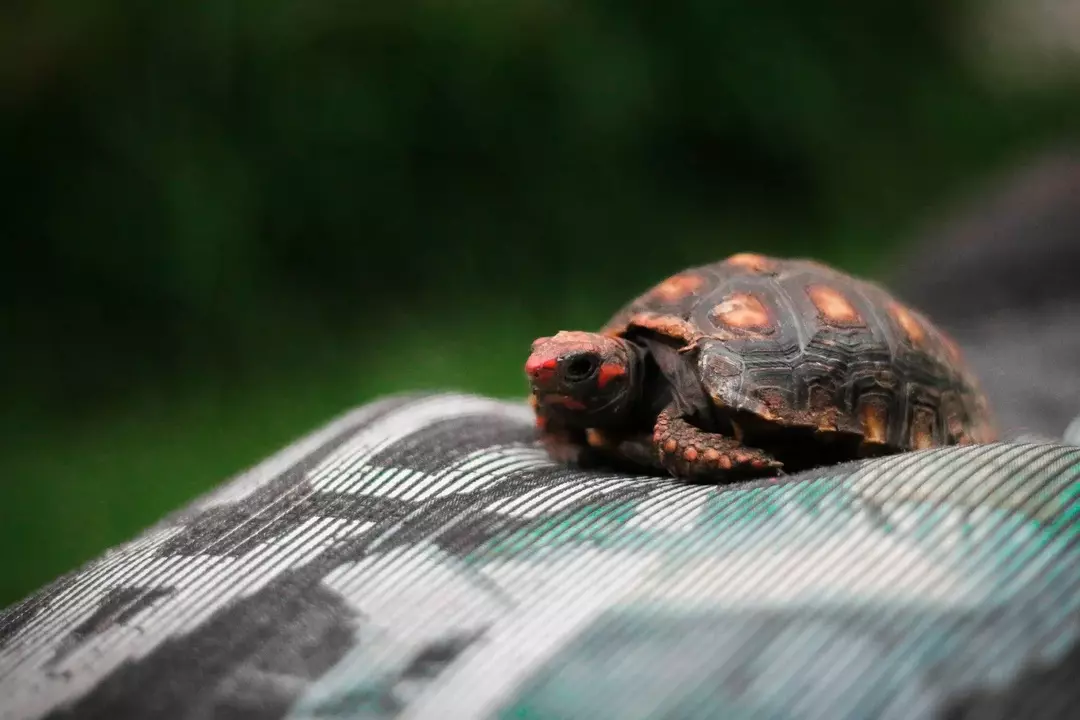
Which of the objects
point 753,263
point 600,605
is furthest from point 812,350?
point 600,605

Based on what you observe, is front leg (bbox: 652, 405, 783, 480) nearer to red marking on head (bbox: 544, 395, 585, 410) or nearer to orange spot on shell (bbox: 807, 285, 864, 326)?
red marking on head (bbox: 544, 395, 585, 410)

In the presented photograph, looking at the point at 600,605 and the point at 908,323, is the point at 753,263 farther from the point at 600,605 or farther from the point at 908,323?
the point at 600,605

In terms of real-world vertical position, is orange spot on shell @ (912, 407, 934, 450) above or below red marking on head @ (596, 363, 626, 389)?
below

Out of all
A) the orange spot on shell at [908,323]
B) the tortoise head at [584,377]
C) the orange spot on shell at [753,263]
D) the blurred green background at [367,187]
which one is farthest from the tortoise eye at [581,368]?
the blurred green background at [367,187]

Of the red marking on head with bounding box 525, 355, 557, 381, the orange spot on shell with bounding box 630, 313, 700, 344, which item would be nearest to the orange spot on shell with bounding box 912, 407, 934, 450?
the orange spot on shell with bounding box 630, 313, 700, 344

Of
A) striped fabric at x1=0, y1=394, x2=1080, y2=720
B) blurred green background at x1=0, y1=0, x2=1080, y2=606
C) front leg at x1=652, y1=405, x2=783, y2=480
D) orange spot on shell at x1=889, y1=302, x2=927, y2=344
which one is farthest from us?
blurred green background at x1=0, y1=0, x2=1080, y2=606
